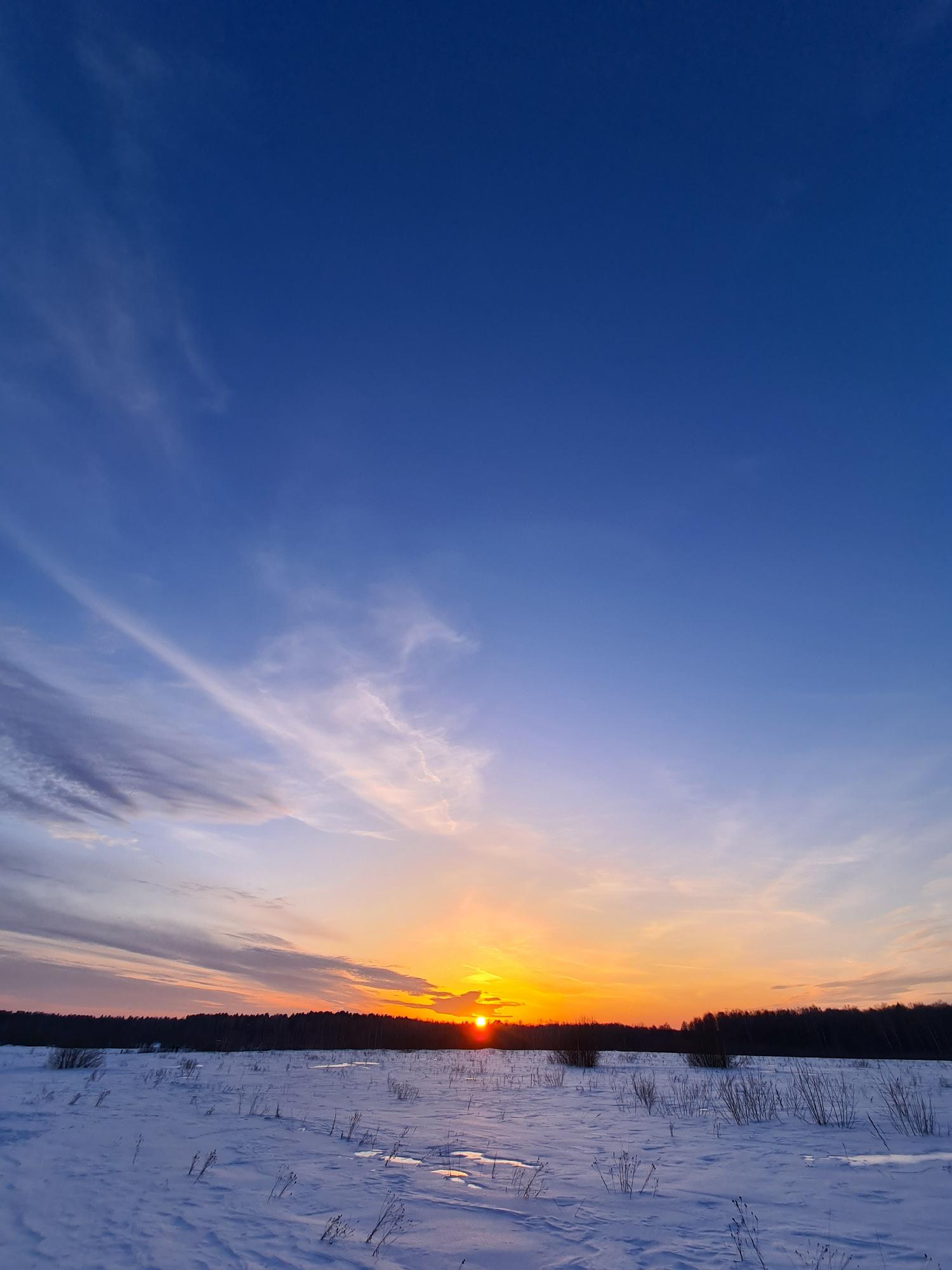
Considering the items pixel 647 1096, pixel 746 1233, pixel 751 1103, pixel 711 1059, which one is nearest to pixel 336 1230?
pixel 746 1233

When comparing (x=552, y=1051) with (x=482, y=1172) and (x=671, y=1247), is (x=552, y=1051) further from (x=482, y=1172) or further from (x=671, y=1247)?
(x=671, y=1247)

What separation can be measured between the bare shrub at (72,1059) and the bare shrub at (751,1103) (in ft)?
81.2

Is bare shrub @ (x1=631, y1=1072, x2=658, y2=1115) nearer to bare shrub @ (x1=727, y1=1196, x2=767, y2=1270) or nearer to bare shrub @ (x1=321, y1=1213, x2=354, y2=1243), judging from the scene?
bare shrub @ (x1=727, y1=1196, x2=767, y2=1270)

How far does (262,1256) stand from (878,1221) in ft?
21.9

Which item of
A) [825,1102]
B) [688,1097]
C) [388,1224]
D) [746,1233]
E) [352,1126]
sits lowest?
[388,1224]

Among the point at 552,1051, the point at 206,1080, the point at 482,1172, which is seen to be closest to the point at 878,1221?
the point at 482,1172

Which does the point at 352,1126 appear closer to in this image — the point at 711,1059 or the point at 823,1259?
the point at 823,1259

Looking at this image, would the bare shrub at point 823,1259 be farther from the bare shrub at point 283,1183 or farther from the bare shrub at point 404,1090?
the bare shrub at point 404,1090

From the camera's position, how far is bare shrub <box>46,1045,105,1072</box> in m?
25.7

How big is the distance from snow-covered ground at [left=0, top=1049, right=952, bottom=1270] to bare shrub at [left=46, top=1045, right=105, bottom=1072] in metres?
10.2

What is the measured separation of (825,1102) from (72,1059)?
28.6 metres

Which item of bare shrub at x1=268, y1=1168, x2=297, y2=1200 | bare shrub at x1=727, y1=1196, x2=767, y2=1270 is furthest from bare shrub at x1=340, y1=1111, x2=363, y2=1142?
bare shrub at x1=727, y1=1196, x2=767, y2=1270

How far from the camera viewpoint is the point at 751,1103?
1554 centimetres

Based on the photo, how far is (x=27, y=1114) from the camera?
1348cm
